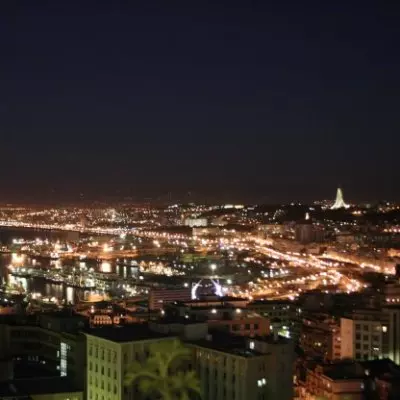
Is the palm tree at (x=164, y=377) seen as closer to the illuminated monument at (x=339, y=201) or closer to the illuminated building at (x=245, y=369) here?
the illuminated building at (x=245, y=369)

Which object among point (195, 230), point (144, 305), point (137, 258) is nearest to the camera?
point (144, 305)

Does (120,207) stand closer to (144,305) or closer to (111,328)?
(144,305)

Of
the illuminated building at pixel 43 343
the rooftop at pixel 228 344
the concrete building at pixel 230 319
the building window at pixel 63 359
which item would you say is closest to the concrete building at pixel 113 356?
the rooftop at pixel 228 344

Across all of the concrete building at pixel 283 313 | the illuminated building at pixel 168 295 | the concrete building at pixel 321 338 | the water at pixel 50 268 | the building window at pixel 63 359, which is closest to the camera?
the building window at pixel 63 359

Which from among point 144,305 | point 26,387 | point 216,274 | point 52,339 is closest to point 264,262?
point 216,274

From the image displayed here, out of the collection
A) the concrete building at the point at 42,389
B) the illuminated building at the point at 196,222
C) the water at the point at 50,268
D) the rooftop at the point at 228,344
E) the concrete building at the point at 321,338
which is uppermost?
the rooftop at the point at 228,344

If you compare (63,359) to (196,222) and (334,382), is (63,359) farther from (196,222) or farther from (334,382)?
(196,222)

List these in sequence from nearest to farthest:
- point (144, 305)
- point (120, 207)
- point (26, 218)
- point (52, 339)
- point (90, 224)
→ point (52, 339), point (144, 305), point (90, 224), point (26, 218), point (120, 207)
